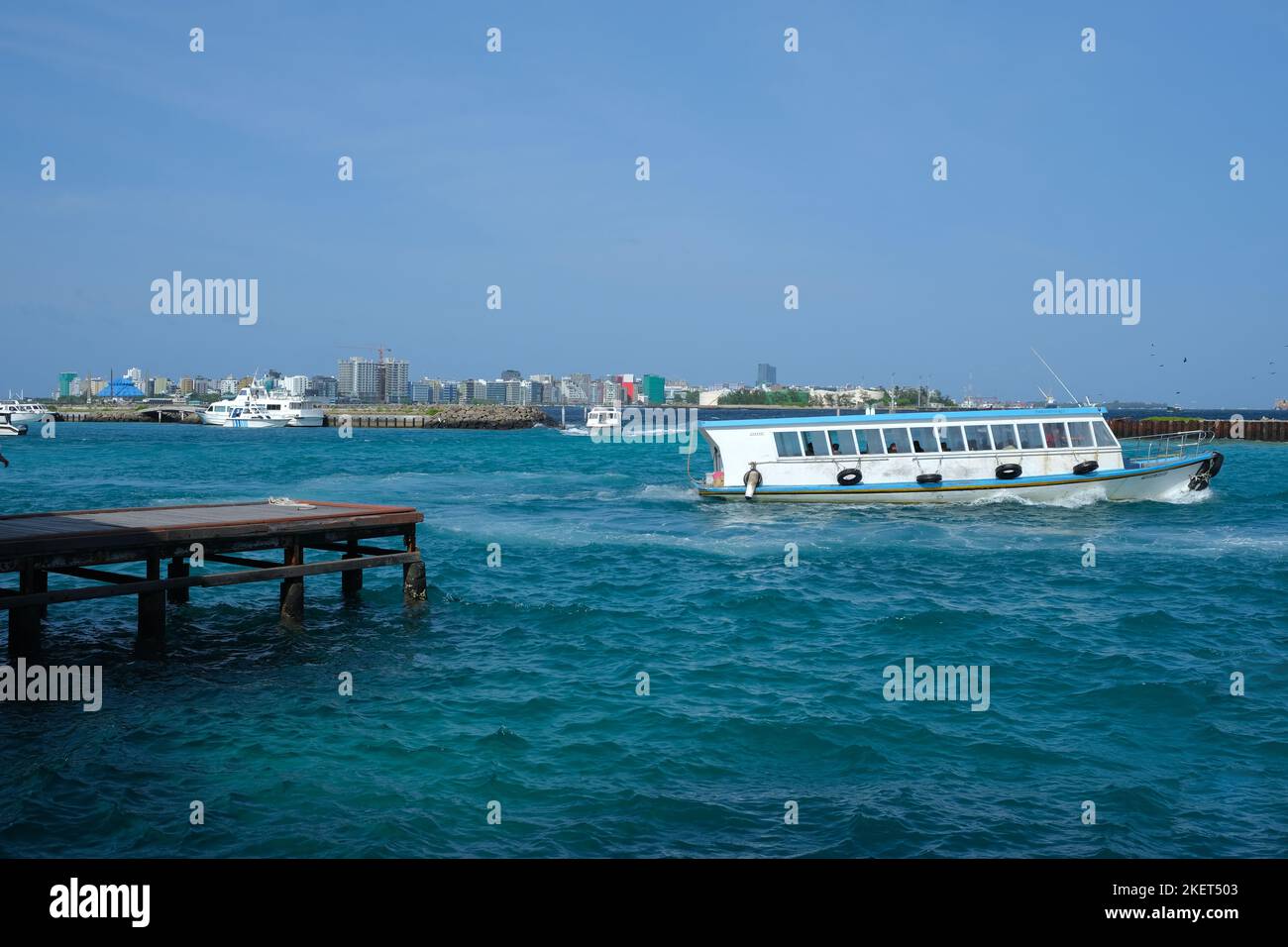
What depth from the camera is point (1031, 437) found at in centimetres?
4012

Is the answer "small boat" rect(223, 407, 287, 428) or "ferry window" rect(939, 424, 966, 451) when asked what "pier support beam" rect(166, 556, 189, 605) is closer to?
"ferry window" rect(939, 424, 966, 451)

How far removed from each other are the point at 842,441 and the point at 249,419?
138303 mm

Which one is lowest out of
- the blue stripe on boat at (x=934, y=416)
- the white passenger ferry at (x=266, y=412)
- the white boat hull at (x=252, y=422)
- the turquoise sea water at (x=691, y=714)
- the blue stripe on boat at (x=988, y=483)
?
the turquoise sea water at (x=691, y=714)

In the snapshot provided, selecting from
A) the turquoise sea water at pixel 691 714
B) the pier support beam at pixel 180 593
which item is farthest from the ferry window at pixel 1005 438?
the pier support beam at pixel 180 593

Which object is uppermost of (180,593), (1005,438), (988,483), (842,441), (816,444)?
(1005,438)

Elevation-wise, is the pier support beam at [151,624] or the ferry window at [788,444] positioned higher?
the ferry window at [788,444]

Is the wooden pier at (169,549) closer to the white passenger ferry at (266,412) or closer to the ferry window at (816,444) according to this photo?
the ferry window at (816,444)

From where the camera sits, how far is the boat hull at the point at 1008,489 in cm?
3994

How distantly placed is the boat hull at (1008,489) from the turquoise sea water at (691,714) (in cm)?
793

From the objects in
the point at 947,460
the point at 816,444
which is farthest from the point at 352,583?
the point at 947,460

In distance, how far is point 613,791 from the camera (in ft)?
39.9

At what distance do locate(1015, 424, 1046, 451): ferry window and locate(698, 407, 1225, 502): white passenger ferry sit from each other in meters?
0.04

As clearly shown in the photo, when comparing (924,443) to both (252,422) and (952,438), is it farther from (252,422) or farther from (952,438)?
(252,422)
